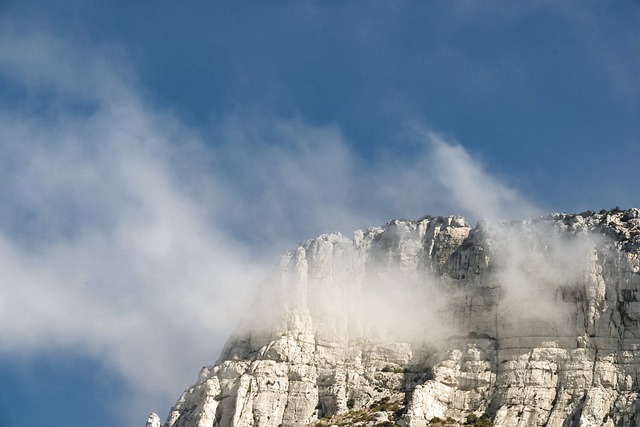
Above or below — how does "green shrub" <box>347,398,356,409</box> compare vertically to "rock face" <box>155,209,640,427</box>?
below

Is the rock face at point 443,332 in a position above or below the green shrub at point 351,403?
above

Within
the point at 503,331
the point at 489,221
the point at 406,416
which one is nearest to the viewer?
the point at 406,416

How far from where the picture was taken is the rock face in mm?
126562

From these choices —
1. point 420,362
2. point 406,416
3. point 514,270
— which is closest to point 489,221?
point 514,270

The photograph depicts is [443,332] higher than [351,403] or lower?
higher

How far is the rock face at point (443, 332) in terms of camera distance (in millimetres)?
126562

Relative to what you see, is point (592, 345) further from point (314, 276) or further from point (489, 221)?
point (314, 276)

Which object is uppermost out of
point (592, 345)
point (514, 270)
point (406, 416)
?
point (514, 270)

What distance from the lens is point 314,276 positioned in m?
148

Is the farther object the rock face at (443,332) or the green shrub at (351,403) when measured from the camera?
the green shrub at (351,403)

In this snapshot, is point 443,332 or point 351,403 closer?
point 351,403

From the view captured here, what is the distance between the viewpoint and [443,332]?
13850 cm

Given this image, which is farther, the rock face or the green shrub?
the green shrub

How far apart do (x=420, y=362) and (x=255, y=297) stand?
886 inches
